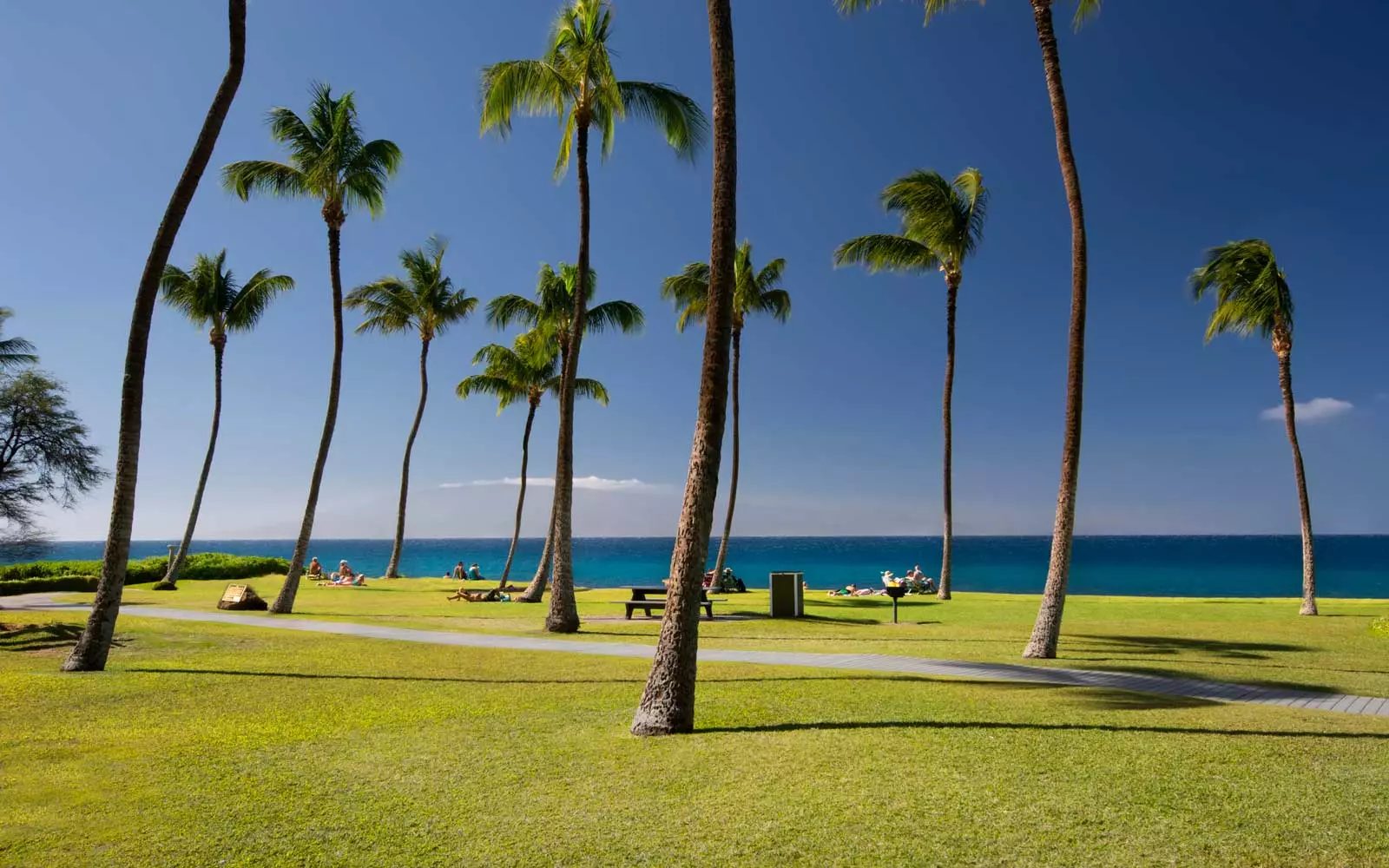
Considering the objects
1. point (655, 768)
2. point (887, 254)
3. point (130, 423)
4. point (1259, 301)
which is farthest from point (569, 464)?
point (1259, 301)

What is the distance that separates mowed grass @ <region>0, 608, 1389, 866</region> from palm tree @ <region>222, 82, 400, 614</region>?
12.1m

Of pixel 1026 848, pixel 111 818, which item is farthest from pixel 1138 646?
pixel 111 818

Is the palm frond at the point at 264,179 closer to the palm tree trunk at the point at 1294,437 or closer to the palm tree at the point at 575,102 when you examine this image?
the palm tree at the point at 575,102

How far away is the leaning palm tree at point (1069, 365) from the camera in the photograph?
463 inches

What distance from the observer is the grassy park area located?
14.4ft

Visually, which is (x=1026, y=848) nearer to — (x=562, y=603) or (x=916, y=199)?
(x=562, y=603)

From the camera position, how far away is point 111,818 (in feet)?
15.9

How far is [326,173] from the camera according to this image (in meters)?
20.2

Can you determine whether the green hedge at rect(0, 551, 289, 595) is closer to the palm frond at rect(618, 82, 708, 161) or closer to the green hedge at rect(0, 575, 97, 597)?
the green hedge at rect(0, 575, 97, 597)

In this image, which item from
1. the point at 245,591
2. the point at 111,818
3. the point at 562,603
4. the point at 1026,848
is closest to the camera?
the point at 1026,848

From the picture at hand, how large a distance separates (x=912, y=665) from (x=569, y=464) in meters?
8.56

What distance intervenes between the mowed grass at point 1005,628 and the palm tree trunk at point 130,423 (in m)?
6.58

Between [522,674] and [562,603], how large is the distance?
534 cm

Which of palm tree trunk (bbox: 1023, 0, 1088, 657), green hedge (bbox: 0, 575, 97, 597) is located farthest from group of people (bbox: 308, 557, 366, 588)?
palm tree trunk (bbox: 1023, 0, 1088, 657)
